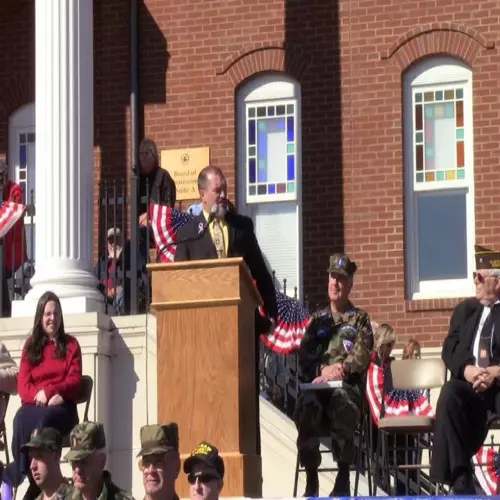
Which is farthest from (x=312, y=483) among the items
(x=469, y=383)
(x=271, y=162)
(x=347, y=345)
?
(x=271, y=162)

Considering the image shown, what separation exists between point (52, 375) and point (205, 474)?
10.5 feet

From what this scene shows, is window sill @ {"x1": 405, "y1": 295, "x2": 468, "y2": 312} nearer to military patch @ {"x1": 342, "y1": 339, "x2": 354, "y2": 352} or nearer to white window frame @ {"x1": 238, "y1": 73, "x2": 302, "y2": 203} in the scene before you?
white window frame @ {"x1": 238, "y1": 73, "x2": 302, "y2": 203}

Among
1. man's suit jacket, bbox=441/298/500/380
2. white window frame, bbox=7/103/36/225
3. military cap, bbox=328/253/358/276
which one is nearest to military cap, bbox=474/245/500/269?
man's suit jacket, bbox=441/298/500/380

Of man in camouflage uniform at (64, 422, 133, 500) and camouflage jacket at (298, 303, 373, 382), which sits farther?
camouflage jacket at (298, 303, 373, 382)

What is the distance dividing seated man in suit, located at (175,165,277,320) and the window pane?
22.0 feet

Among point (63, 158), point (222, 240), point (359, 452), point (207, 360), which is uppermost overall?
point (63, 158)

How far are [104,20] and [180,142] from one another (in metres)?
1.79

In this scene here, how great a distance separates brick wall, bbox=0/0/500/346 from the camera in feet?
64.1

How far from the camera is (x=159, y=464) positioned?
1066cm

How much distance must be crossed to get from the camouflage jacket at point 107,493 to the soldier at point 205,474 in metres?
0.42

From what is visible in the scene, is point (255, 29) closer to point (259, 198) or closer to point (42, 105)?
point (259, 198)

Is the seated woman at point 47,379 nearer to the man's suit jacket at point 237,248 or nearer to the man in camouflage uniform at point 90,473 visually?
the man's suit jacket at point 237,248

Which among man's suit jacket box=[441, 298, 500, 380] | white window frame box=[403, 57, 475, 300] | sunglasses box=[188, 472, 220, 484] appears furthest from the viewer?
white window frame box=[403, 57, 475, 300]

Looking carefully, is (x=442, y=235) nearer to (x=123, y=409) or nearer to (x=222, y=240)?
(x=123, y=409)
